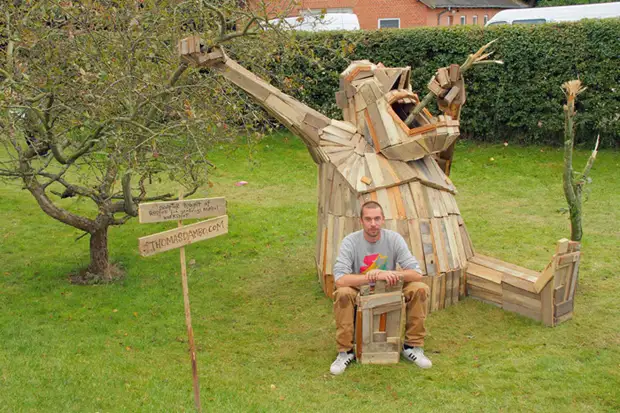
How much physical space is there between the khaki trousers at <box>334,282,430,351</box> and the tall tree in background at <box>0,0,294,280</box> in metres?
2.10

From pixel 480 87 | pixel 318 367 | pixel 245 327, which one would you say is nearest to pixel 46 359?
pixel 245 327

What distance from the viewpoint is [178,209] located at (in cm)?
530

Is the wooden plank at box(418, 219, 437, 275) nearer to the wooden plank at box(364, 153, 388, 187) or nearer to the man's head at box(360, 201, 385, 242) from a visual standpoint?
the wooden plank at box(364, 153, 388, 187)

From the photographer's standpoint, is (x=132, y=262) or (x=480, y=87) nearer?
(x=132, y=262)

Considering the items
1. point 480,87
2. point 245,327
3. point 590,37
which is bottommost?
point 245,327

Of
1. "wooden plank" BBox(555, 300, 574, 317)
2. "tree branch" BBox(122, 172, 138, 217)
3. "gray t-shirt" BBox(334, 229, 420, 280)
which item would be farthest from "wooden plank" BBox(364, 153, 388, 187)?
"tree branch" BBox(122, 172, 138, 217)

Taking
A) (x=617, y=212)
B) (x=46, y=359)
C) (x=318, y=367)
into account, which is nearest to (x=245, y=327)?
(x=318, y=367)

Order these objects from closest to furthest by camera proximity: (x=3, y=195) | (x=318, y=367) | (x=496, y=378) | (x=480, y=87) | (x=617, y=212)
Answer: (x=496, y=378) → (x=318, y=367) → (x=617, y=212) → (x=3, y=195) → (x=480, y=87)

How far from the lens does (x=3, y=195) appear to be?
41.0 ft

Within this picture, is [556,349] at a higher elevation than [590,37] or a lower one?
lower

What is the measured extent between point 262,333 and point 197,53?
287 cm

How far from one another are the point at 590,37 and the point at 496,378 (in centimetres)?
1022

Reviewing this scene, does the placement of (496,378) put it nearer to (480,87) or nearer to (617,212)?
(617,212)

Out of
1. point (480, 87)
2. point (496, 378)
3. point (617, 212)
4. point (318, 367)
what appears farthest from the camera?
point (480, 87)
